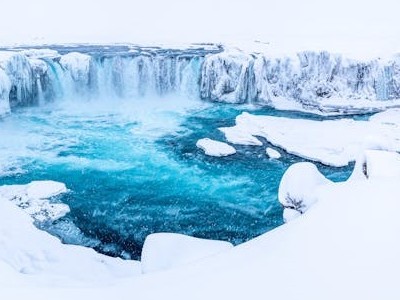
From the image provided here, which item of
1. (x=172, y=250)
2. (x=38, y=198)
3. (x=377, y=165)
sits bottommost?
(x=38, y=198)

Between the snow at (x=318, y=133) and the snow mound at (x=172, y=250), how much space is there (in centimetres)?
878

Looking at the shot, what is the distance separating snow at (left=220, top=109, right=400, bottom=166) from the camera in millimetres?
13312

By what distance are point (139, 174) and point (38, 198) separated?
2876 mm

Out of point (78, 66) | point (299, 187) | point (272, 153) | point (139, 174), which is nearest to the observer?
point (299, 187)

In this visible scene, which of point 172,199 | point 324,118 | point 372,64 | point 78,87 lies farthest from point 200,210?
point 372,64

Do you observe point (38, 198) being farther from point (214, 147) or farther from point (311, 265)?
point (311, 265)

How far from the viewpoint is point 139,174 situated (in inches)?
467

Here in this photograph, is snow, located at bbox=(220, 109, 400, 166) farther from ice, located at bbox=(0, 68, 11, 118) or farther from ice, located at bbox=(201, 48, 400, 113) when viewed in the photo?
ice, located at bbox=(0, 68, 11, 118)

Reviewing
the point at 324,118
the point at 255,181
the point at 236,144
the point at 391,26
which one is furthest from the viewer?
the point at 391,26

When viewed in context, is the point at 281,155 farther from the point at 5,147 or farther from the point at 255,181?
the point at 5,147

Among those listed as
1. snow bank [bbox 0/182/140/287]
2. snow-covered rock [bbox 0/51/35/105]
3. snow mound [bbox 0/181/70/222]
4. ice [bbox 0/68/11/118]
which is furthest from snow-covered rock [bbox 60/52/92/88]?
snow bank [bbox 0/182/140/287]

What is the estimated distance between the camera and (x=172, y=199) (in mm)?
10414

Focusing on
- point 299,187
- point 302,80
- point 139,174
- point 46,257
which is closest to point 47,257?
point 46,257

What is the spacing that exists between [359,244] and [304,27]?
3724 centimetres
